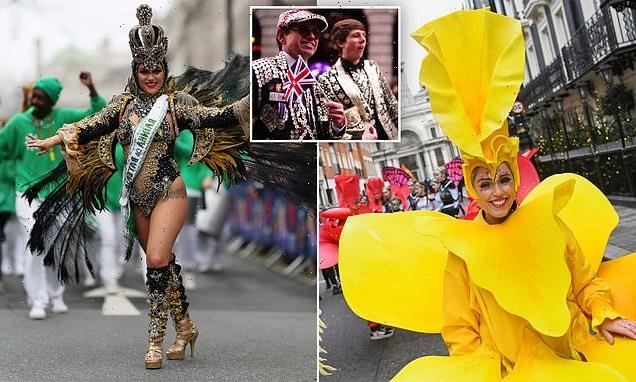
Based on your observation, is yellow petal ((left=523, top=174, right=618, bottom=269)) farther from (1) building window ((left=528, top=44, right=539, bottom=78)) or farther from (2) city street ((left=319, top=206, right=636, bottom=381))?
(2) city street ((left=319, top=206, right=636, bottom=381))

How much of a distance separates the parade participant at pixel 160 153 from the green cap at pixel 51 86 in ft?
2.72

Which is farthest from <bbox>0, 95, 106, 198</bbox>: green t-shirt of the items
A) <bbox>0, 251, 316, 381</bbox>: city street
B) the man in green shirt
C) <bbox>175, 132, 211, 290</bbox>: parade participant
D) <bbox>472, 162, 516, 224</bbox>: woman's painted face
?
<bbox>472, 162, 516, 224</bbox>: woman's painted face

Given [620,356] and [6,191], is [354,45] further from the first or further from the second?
[6,191]

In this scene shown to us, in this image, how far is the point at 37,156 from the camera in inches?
249

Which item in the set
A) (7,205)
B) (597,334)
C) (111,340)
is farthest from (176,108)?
(7,205)

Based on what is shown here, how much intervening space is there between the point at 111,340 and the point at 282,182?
5.25 ft

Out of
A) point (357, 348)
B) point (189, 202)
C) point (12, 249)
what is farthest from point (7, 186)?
point (357, 348)

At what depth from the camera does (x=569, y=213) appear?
16.5ft

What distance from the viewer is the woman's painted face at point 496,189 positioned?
14.8 feet

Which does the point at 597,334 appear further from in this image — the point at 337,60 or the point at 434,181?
the point at 337,60

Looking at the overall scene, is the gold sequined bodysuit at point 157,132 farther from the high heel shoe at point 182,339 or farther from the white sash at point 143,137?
the high heel shoe at point 182,339

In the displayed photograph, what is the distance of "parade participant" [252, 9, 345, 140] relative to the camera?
5.60m

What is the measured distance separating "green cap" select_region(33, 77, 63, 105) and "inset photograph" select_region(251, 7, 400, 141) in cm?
155

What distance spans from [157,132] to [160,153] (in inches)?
4.3
